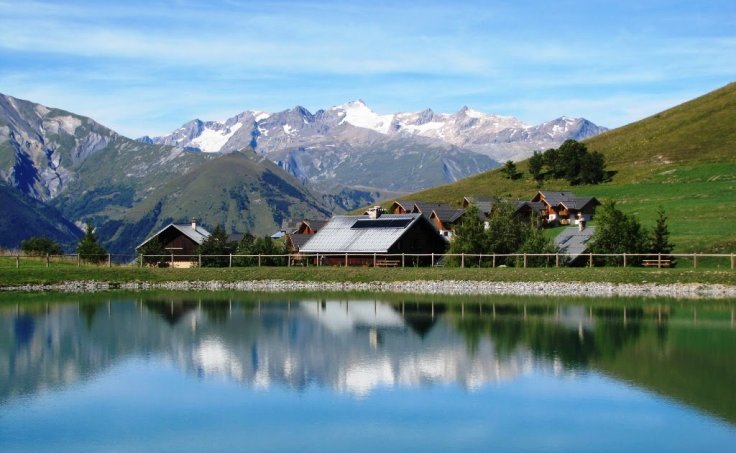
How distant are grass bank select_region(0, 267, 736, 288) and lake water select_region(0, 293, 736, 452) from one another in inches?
537

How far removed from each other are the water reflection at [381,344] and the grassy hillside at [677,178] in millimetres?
36098

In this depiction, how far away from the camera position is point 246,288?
82875mm

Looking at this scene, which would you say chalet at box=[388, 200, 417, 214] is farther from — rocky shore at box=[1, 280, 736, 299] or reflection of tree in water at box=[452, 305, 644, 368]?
reflection of tree in water at box=[452, 305, 644, 368]

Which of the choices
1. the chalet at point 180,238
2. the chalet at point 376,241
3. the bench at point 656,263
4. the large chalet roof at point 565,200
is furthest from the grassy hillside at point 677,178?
the chalet at point 180,238

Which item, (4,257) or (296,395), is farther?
(4,257)

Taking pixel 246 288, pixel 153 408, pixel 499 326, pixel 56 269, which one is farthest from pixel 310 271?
pixel 153 408

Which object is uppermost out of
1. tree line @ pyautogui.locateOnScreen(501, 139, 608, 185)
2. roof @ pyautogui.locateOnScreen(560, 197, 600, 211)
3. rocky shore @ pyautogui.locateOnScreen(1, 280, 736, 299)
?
tree line @ pyautogui.locateOnScreen(501, 139, 608, 185)

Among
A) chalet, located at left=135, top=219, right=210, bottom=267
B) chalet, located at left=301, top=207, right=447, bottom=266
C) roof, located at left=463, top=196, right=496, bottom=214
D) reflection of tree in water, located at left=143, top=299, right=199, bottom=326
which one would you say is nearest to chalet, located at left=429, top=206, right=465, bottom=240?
roof, located at left=463, top=196, right=496, bottom=214

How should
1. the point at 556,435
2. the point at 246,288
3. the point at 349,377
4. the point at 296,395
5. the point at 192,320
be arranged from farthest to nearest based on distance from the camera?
the point at 246,288 < the point at 192,320 < the point at 349,377 < the point at 296,395 < the point at 556,435

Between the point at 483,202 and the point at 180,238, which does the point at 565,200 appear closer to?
the point at 483,202

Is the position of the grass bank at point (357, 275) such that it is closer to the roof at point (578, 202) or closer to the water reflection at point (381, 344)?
the water reflection at point (381, 344)

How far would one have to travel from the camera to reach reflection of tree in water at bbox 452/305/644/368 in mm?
40438

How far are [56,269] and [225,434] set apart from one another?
211 ft

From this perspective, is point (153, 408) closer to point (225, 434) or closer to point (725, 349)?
point (225, 434)
